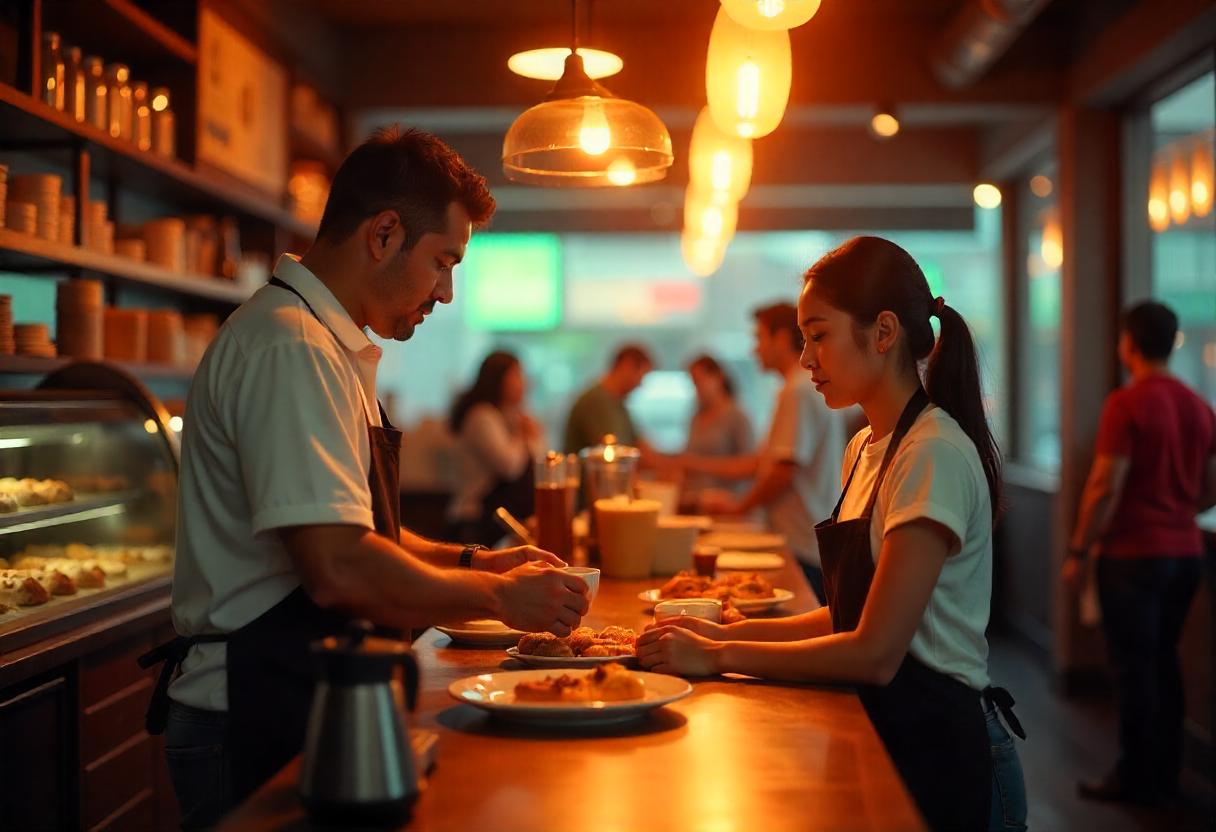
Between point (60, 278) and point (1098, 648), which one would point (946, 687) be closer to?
point (60, 278)

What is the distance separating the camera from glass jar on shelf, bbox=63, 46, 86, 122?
12.1ft

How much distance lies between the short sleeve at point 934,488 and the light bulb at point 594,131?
0.99m

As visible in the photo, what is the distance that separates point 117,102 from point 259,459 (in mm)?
2706

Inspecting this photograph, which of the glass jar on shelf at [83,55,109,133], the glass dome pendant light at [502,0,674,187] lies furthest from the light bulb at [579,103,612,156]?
the glass jar on shelf at [83,55,109,133]

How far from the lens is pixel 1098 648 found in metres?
6.38

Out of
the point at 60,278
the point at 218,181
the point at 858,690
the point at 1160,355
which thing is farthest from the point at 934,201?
the point at 858,690

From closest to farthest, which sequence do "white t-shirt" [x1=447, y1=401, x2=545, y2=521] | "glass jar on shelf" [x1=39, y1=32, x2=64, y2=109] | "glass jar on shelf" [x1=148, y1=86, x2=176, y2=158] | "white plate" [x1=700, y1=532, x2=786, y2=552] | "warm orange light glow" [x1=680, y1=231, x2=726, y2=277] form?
"glass jar on shelf" [x1=39, y1=32, x2=64, y2=109] → "white plate" [x1=700, y1=532, x2=786, y2=552] → "glass jar on shelf" [x1=148, y1=86, x2=176, y2=158] → "warm orange light glow" [x1=680, y1=231, x2=726, y2=277] → "white t-shirt" [x1=447, y1=401, x2=545, y2=521]

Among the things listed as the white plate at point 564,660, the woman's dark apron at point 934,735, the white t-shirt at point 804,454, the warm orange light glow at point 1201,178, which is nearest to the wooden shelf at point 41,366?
the white plate at point 564,660

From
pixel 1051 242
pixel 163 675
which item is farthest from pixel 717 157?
pixel 1051 242

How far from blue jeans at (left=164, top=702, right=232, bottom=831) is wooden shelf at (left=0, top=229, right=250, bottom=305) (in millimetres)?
1817

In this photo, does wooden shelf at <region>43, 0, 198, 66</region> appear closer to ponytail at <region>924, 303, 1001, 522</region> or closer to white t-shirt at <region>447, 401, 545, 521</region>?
ponytail at <region>924, 303, 1001, 522</region>

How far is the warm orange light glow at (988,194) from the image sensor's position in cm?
857

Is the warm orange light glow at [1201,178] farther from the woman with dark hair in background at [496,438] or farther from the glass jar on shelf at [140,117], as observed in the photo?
the glass jar on shelf at [140,117]

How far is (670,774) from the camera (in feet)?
4.94
